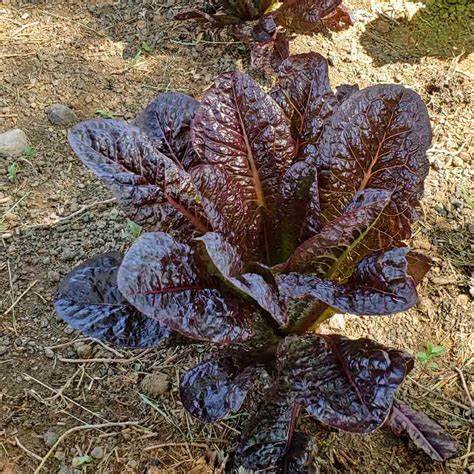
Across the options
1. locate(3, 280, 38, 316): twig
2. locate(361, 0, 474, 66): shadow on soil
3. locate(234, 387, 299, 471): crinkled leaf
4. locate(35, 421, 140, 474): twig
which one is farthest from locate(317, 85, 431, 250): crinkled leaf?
locate(361, 0, 474, 66): shadow on soil

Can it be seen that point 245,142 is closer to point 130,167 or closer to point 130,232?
point 130,167

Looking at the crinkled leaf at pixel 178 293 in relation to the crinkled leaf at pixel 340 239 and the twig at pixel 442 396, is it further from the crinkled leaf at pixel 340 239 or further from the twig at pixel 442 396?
the twig at pixel 442 396

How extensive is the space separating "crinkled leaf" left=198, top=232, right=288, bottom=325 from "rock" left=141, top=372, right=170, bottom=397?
55 centimetres

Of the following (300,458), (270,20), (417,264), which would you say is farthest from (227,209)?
(270,20)

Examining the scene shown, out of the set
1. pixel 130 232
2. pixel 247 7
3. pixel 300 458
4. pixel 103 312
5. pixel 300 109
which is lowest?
pixel 130 232

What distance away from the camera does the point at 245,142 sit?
1.75m

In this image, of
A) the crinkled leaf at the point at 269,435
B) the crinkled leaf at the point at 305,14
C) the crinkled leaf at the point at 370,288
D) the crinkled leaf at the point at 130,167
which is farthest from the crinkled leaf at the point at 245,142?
the crinkled leaf at the point at 305,14

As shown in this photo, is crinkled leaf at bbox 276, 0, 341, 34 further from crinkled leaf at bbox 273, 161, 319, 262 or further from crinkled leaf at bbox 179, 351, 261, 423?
crinkled leaf at bbox 179, 351, 261, 423

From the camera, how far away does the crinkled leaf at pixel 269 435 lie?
158 cm

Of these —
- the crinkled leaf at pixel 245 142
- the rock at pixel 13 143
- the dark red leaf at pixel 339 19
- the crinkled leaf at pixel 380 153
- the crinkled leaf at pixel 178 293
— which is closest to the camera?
the crinkled leaf at pixel 178 293

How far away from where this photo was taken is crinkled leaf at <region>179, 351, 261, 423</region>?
152 cm

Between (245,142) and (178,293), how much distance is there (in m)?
0.55

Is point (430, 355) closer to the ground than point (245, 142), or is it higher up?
closer to the ground

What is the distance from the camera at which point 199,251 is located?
1555 millimetres
